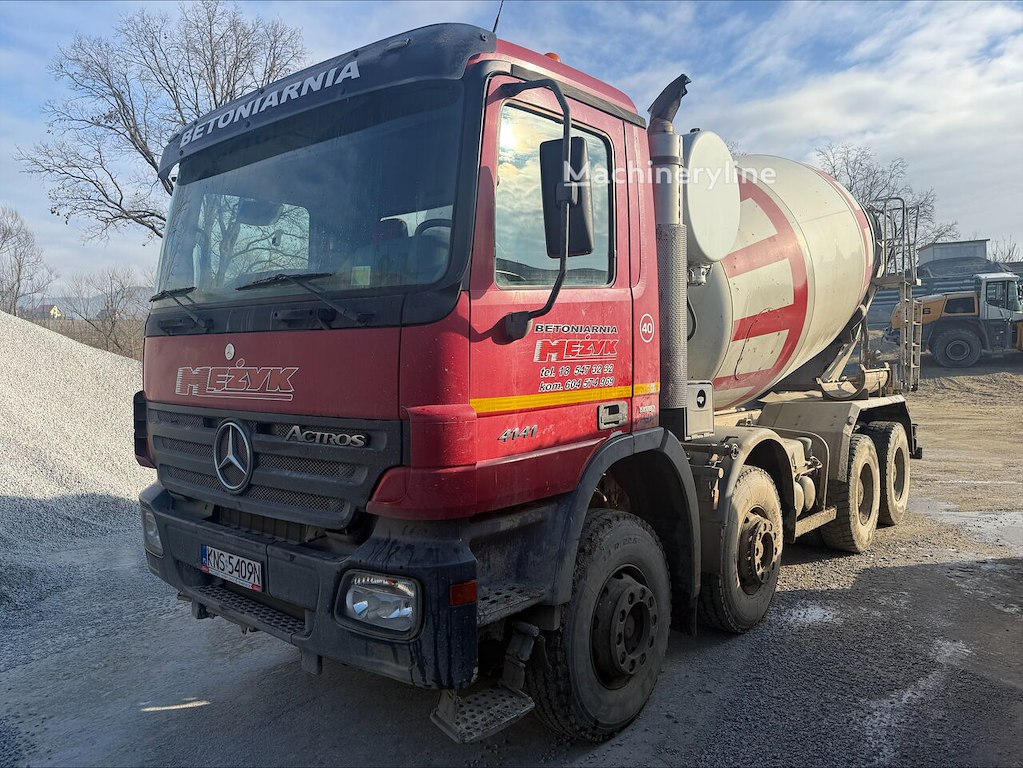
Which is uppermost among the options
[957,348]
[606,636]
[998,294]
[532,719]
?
[998,294]

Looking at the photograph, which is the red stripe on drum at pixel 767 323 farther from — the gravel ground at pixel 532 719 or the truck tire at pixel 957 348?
the truck tire at pixel 957 348

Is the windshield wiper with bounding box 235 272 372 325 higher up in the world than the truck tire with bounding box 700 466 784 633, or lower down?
higher up

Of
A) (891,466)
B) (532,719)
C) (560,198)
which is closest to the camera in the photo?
(560,198)

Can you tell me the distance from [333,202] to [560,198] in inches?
38.6

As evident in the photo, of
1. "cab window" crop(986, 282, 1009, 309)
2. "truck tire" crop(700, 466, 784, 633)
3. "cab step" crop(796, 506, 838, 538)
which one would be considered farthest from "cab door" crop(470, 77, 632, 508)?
"cab window" crop(986, 282, 1009, 309)

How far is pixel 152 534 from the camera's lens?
362cm

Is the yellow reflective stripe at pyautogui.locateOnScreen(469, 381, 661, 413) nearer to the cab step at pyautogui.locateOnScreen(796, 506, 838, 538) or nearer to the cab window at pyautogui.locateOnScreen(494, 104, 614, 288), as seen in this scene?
the cab window at pyautogui.locateOnScreen(494, 104, 614, 288)

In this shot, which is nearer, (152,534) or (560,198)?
(560,198)

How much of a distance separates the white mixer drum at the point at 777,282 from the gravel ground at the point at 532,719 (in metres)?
1.78

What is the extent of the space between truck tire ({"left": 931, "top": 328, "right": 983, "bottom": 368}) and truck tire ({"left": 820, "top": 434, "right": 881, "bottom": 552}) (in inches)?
728

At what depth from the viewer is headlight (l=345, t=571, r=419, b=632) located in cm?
251

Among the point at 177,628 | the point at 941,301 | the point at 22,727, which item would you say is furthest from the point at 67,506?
the point at 941,301

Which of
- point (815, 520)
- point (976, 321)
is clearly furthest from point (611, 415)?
point (976, 321)

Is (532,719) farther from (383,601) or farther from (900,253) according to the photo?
(900,253)
